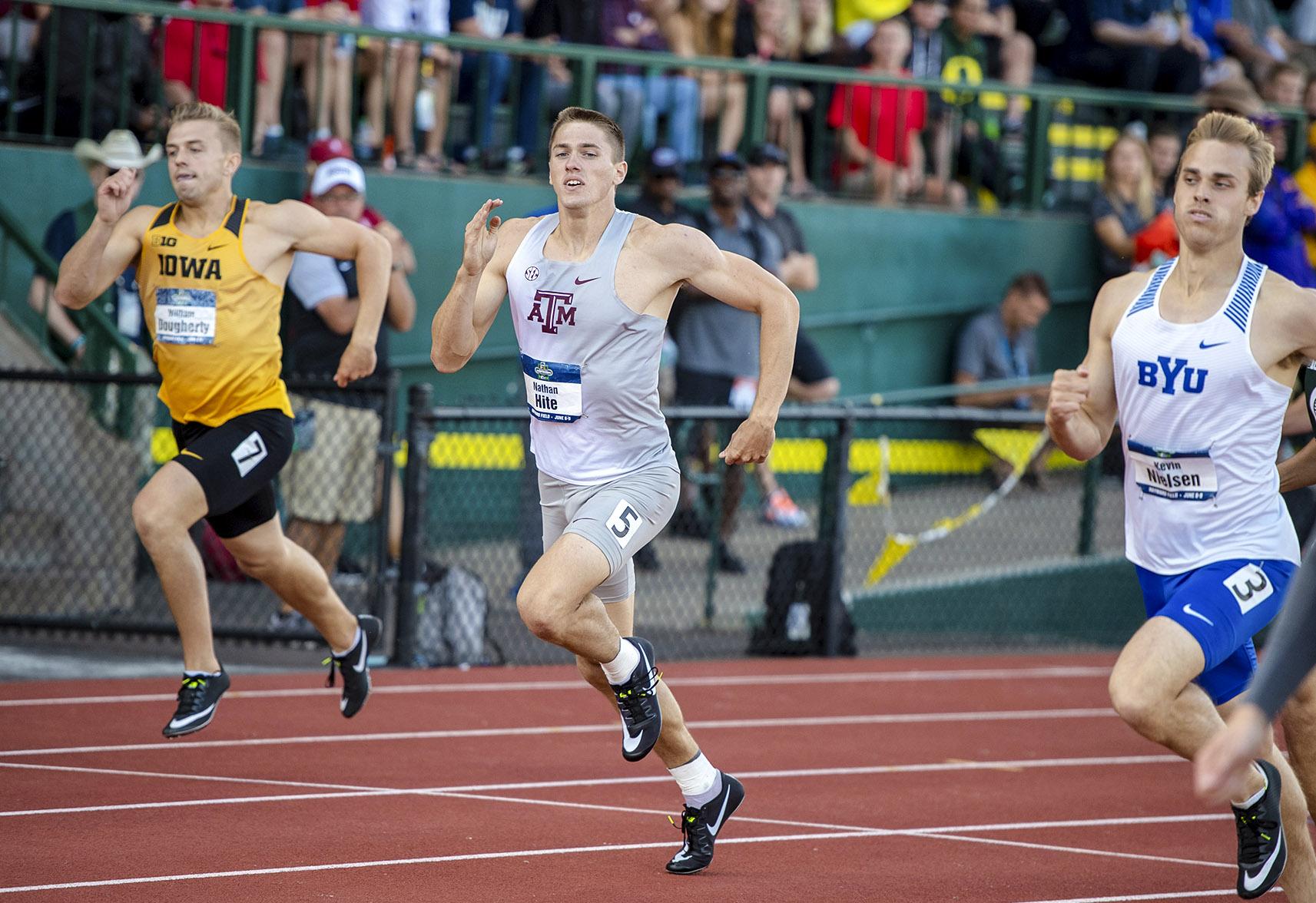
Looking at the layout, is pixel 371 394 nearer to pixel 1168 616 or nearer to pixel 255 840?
pixel 255 840

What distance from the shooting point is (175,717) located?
22.8 feet

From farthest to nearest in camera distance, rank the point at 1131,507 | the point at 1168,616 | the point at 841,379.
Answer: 1. the point at 841,379
2. the point at 1131,507
3. the point at 1168,616

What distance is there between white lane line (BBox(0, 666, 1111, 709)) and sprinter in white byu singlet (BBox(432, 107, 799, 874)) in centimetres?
358

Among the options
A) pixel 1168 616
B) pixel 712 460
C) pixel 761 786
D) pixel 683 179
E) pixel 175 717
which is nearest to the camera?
pixel 1168 616

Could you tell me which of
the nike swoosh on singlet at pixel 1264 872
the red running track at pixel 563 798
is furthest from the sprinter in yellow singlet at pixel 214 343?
the nike swoosh on singlet at pixel 1264 872

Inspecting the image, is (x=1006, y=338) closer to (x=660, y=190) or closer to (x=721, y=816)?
(x=660, y=190)

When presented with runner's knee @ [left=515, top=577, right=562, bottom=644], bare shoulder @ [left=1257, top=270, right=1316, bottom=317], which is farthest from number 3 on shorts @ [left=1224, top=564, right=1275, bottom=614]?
runner's knee @ [left=515, top=577, right=562, bottom=644]

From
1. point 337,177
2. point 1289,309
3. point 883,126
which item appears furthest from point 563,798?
point 883,126

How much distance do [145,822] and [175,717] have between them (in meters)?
0.67

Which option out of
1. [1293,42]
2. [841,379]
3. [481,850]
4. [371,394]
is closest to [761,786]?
[481,850]

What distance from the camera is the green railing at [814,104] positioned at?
38.0 ft

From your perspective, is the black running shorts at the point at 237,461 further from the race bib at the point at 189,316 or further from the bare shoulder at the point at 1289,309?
the bare shoulder at the point at 1289,309

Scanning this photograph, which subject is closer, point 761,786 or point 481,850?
point 481,850

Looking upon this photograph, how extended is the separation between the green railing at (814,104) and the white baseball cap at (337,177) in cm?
204
